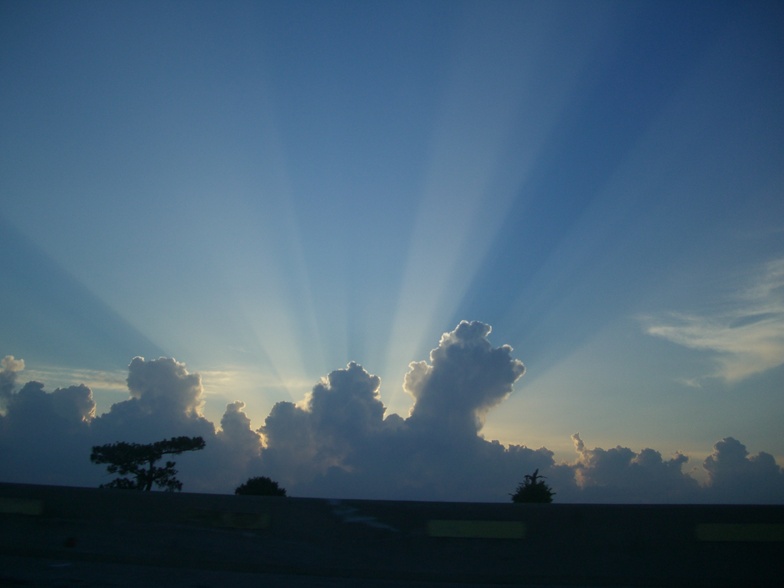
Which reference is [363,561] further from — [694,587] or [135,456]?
[135,456]

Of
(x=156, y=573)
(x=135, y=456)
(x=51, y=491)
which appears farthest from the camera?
(x=135, y=456)

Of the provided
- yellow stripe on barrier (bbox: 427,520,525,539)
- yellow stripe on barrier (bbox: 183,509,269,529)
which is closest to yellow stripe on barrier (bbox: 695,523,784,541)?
yellow stripe on barrier (bbox: 427,520,525,539)

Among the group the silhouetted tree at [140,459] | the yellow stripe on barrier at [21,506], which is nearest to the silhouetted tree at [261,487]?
the silhouetted tree at [140,459]

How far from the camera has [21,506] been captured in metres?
7.82

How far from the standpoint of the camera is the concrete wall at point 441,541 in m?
6.60

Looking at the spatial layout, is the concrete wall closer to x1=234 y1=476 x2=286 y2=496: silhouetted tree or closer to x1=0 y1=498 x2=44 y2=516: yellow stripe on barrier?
x1=0 y1=498 x2=44 y2=516: yellow stripe on barrier

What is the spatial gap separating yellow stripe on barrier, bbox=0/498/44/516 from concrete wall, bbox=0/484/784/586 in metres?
0.32

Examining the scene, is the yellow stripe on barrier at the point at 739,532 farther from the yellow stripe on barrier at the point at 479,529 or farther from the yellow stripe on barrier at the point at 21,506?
the yellow stripe on barrier at the point at 21,506

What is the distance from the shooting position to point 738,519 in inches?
273

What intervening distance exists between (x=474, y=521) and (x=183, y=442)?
38.6 m

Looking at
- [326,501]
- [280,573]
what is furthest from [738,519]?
[280,573]

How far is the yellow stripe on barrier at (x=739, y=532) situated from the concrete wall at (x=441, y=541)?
13mm

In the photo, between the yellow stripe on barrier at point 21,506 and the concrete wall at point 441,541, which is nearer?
the concrete wall at point 441,541

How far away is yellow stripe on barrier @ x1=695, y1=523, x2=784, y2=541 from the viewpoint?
22.2 feet
